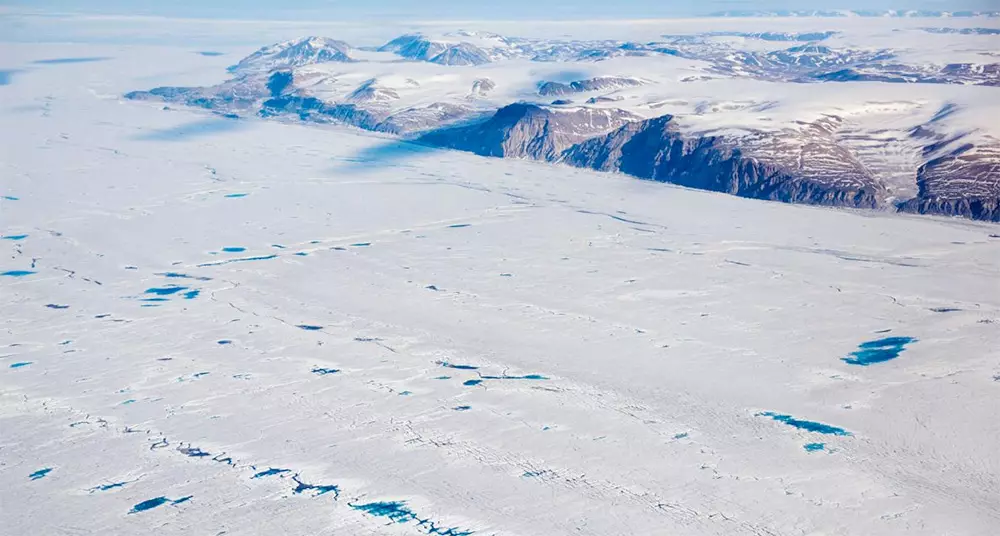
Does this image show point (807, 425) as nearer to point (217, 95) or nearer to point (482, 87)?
point (482, 87)

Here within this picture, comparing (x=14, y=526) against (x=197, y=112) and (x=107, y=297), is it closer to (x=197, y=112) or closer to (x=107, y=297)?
(x=107, y=297)

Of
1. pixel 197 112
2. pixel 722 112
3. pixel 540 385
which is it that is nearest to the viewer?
pixel 540 385

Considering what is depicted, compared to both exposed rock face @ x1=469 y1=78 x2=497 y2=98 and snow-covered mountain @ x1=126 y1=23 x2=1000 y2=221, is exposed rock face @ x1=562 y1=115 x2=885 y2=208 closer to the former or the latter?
snow-covered mountain @ x1=126 y1=23 x2=1000 y2=221

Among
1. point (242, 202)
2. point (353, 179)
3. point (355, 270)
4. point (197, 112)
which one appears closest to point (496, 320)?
point (355, 270)

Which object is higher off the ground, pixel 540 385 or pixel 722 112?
pixel 722 112

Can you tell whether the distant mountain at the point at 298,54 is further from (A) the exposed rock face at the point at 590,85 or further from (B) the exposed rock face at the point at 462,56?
(A) the exposed rock face at the point at 590,85

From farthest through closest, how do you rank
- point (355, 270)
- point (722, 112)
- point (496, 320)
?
point (722, 112)
point (355, 270)
point (496, 320)

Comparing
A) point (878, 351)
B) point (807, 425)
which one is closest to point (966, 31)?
point (878, 351)
